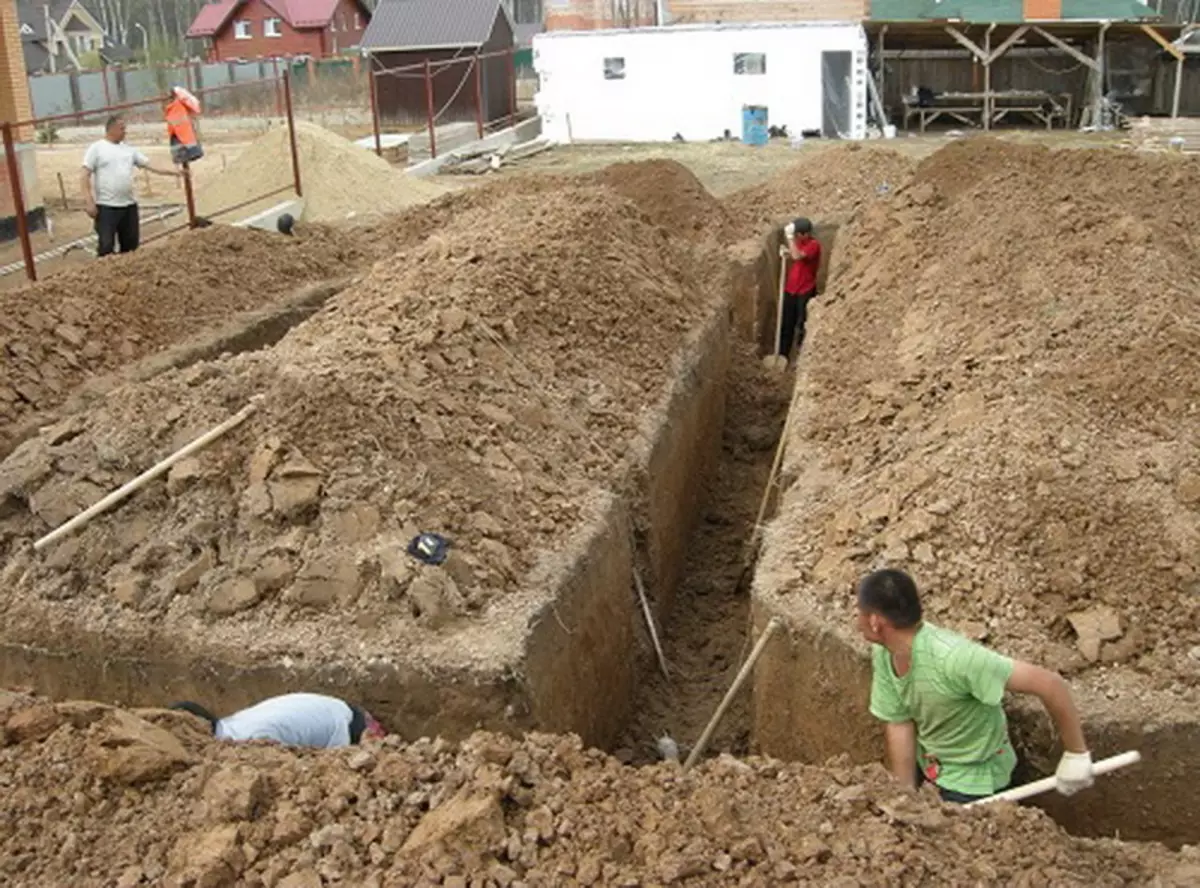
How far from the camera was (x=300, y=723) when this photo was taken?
4680mm

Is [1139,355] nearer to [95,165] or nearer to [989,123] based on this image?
[95,165]

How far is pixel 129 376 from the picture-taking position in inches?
366

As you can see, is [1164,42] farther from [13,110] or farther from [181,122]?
[13,110]

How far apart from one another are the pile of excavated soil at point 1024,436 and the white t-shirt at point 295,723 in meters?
2.20

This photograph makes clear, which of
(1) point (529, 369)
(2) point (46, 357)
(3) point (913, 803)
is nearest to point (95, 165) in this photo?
(2) point (46, 357)

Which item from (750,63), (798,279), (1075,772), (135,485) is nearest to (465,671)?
(135,485)

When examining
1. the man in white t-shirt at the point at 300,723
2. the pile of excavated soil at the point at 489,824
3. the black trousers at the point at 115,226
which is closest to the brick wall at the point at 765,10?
the black trousers at the point at 115,226

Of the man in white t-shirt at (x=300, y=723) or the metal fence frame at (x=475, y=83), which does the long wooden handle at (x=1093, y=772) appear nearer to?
the man in white t-shirt at (x=300, y=723)

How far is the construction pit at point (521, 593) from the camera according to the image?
368 centimetres

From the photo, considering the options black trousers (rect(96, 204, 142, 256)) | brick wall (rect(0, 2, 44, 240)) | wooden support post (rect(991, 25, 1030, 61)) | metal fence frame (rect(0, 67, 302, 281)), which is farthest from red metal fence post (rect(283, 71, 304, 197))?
wooden support post (rect(991, 25, 1030, 61))

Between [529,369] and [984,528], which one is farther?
[529,369]

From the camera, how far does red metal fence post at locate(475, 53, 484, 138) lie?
2777 centimetres

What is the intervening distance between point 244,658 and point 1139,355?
16.4 feet

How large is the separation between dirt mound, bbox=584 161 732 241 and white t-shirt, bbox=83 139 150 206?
16.9ft
